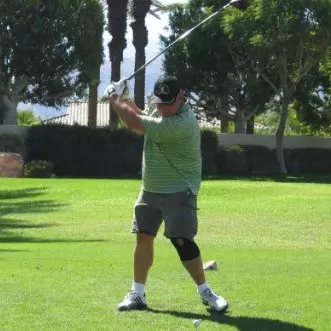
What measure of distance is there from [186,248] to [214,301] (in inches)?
18.7

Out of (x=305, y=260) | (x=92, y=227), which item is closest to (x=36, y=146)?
(x=92, y=227)

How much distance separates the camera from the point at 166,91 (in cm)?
705

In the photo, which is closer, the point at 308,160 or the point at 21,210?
the point at 21,210

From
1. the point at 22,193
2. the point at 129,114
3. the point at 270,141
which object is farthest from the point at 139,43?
the point at 129,114

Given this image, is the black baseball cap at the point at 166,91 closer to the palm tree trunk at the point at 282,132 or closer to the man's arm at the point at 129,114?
the man's arm at the point at 129,114

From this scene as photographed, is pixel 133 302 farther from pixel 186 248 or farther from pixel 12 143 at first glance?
pixel 12 143

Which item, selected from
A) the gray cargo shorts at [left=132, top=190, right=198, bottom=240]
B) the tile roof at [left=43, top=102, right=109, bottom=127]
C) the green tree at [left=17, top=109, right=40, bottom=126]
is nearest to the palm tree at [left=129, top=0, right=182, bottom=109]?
the green tree at [left=17, top=109, right=40, bottom=126]

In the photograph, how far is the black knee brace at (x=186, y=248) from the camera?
706 cm

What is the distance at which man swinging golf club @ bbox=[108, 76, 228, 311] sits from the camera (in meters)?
6.98

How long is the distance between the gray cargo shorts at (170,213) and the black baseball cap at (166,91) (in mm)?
730

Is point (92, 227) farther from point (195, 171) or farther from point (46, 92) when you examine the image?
point (46, 92)

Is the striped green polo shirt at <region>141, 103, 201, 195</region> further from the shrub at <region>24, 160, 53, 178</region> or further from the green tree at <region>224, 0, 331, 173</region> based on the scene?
the green tree at <region>224, 0, 331, 173</region>

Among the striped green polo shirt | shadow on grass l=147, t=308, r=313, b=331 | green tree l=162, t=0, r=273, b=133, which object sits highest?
green tree l=162, t=0, r=273, b=133

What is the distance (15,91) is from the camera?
4272cm
